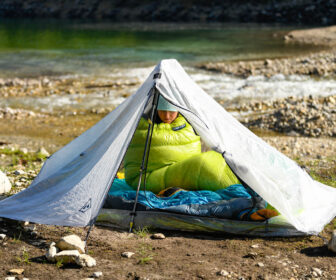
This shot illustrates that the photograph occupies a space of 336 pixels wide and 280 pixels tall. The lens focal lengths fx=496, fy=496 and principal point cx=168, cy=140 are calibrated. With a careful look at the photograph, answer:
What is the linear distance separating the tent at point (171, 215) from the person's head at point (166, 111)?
487 mm

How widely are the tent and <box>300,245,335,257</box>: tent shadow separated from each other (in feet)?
0.86

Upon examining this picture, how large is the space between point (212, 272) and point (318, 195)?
2.33 metres

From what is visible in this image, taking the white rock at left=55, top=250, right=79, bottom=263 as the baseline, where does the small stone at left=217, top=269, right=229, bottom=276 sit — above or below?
above

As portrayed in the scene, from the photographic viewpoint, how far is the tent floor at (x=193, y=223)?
18.9 ft

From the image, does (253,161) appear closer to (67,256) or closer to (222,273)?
(222,273)

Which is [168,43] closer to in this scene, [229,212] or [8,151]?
[8,151]

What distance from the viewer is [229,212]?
590 centimetres

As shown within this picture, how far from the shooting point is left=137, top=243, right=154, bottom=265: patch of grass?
5051 millimetres

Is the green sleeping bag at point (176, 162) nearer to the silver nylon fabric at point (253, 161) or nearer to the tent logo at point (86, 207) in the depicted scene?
the silver nylon fabric at point (253, 161)

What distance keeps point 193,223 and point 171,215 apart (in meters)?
0.28

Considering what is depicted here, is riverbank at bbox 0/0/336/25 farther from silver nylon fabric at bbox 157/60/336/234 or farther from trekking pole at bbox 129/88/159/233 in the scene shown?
trekking pole at bbox 129/88/159/233

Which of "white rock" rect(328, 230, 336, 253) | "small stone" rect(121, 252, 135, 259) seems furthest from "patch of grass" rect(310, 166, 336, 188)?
"small stone" rect(121, 252, 135, 259)

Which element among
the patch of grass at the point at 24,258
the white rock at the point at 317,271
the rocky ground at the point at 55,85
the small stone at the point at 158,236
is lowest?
the patch of grass at the point at 24,258

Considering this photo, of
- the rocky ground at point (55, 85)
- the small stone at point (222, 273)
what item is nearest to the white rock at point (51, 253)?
the small stone at point (222, 273)
